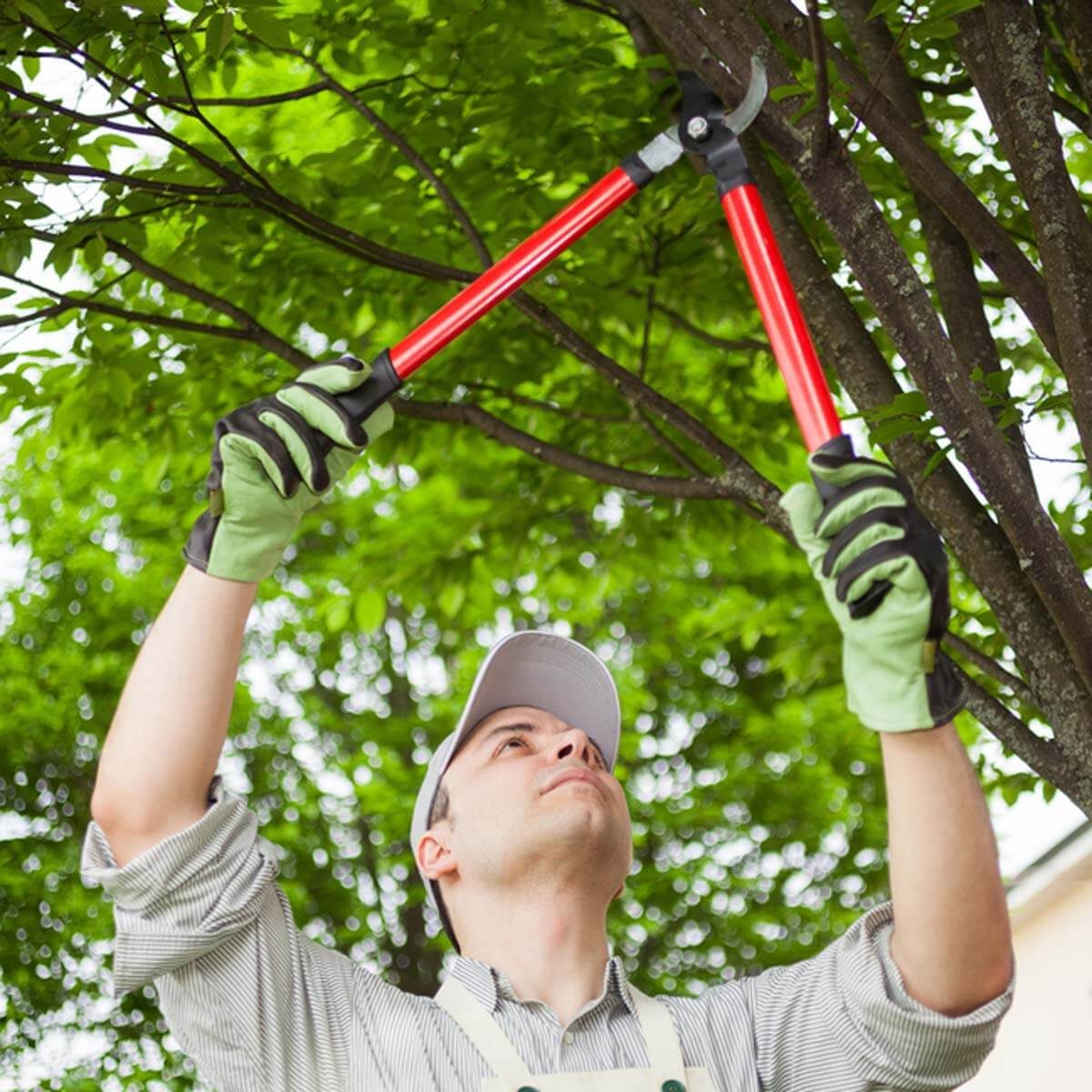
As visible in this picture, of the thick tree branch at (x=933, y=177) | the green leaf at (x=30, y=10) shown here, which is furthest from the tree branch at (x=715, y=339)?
the green leaf at (x=30, y=10)

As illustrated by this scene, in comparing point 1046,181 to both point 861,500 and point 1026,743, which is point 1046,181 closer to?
point 1026,743

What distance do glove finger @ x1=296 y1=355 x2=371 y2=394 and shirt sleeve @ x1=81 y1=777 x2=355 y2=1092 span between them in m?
0.57

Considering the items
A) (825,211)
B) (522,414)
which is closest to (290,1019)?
(825,211)

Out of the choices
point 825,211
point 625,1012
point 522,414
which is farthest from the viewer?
point 522,414

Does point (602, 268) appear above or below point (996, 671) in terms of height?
above

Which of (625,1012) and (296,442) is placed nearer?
(296,442)

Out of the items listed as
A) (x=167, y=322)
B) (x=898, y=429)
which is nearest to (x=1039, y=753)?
(x=898, y=429)

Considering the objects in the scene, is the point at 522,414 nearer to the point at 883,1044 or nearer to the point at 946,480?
the point at 946,480

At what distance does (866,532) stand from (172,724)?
0.94 m

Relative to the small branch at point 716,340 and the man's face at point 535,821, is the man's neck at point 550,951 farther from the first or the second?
the small branch at point 716,340

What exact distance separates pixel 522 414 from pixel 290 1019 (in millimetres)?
3077

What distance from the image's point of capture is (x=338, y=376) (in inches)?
85.0

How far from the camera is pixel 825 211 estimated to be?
2691mm

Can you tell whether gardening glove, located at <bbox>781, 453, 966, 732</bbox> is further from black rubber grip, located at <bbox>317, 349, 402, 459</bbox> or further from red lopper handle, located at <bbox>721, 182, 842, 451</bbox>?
black rubber grip, located at <bbox>317, 349, 402, 459</bbox>
